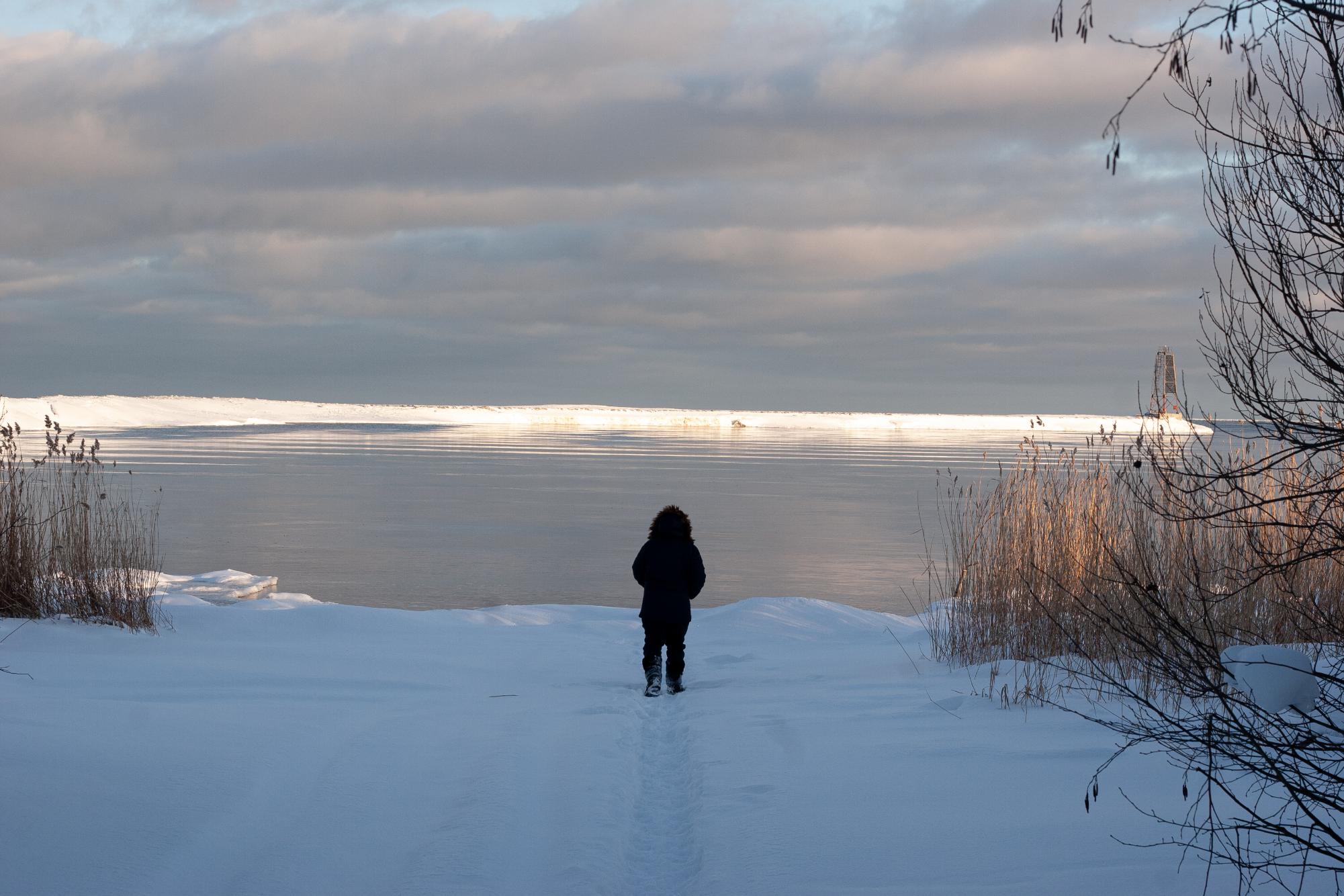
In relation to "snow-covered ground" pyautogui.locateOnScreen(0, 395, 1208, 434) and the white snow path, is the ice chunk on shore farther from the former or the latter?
"snow-covered ground" pyautogui.locateOnScreen(0, 395, 1208, 434)

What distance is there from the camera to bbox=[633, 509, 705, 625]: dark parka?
7.33 meters

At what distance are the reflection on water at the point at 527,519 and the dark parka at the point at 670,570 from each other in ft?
15.1

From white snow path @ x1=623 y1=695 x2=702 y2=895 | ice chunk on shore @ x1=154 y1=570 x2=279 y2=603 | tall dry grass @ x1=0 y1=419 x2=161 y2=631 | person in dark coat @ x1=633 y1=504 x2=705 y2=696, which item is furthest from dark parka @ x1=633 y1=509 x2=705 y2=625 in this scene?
ice chunk on shore @ x1=154 y1=570 x2=279 y2=603

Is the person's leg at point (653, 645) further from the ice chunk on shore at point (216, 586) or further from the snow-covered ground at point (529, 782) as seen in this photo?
the ice chunk on shore at point (216, 586)

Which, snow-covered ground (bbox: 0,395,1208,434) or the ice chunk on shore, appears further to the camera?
snow-covered ground (bbox: 0,395,1208,434)

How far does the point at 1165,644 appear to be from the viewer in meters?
6.71

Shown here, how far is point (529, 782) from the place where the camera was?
471 cm

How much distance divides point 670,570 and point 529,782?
Result: 9.12ft

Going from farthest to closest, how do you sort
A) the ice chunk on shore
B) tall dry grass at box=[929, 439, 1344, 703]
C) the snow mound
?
the ice chunk on shore < tall dry grass at box=[929, 439, 1344, 703] < the snow mound

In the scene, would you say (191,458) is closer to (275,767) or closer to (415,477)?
(415,477)

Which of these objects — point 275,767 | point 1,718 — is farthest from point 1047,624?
point 1,718

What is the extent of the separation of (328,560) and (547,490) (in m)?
10.2

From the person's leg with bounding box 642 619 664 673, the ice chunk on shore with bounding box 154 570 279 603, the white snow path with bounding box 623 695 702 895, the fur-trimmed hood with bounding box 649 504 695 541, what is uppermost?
the fur-trimmed hood with bounding box 649 504 695 541

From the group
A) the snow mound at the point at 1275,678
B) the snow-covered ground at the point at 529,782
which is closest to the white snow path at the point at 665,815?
the snow-covered ground at the point at 529,782
